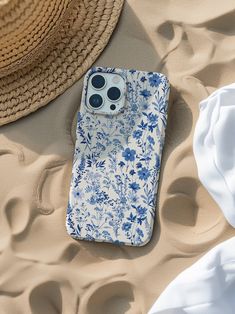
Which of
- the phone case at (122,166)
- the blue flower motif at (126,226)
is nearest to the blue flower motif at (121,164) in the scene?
the phone case at (122,166)

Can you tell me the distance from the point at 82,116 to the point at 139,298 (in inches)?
13.9

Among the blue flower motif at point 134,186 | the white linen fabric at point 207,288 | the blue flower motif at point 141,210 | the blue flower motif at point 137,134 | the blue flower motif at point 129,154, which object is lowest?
the white linen fabric at point 207,288

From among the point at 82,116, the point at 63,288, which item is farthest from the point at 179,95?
→ the point at 63,288

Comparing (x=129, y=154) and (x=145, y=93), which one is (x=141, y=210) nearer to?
(x=129, y=154)

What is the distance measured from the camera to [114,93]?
132 cm

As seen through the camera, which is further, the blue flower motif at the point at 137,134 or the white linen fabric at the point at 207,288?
the blue flower motif at the point at 137,134

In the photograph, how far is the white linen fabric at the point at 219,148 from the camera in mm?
1211

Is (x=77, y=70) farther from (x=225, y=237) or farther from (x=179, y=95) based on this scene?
(x=225, y=237)

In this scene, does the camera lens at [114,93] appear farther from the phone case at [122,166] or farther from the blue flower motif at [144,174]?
the blue flower motif at [144,174]

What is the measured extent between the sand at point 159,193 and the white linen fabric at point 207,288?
0.04 metres

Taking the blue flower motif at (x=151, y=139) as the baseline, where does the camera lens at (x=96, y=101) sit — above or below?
above

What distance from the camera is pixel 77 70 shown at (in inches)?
52.8

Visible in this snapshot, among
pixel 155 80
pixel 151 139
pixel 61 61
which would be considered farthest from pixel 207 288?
pixel 61 61

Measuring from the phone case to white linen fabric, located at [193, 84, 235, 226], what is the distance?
83mm
